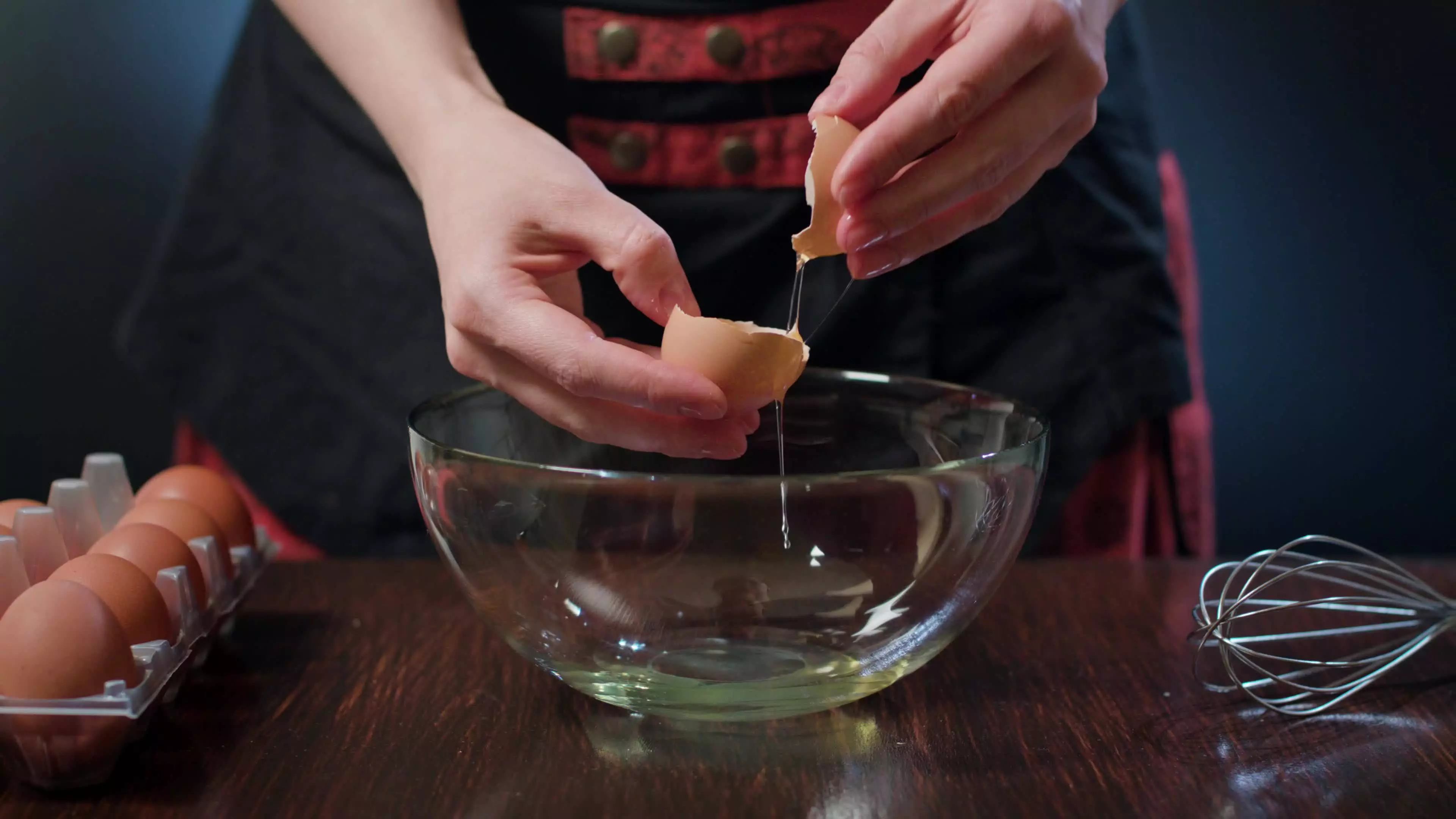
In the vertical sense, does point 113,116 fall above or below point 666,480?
above

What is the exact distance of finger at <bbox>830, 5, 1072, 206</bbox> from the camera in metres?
0.55

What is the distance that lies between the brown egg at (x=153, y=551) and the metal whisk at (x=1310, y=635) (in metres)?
0.48

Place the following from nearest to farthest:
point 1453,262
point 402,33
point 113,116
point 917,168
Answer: point 917,168
point 402,33
point 113,116
point 1453,262

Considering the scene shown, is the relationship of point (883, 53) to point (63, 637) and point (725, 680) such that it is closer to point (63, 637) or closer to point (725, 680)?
point (725, 680)

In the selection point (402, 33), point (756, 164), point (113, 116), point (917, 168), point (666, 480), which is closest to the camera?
point (666, 480)

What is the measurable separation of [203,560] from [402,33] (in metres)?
0.33

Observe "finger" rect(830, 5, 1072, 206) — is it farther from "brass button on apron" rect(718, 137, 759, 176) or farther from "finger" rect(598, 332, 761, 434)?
"brass button on apron" rect(718, 137, 759, 176)

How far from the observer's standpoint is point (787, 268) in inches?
34.5

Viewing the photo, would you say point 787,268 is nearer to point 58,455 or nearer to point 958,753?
point 958,753

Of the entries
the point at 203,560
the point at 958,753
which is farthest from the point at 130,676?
the point at 958,753

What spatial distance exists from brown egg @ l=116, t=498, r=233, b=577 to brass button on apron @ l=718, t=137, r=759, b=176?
0.42 metres

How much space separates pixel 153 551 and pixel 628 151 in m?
0.43

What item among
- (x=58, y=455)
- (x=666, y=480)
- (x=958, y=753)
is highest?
(x=666, y=480)

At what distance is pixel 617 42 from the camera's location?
83 cm
